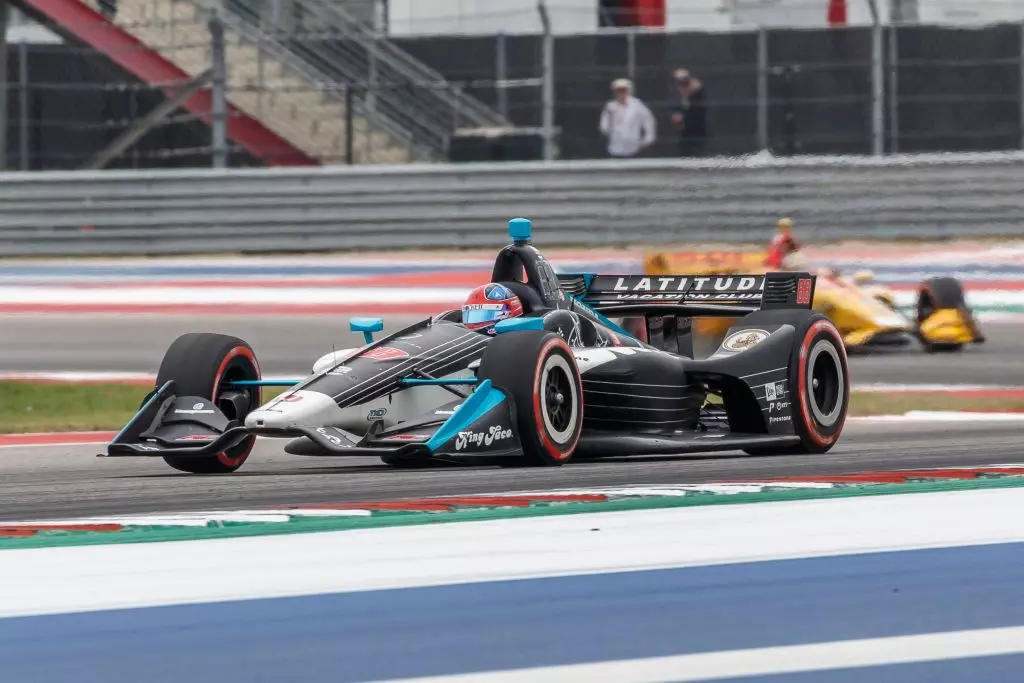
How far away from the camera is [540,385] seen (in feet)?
24.3

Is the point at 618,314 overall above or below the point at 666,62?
below

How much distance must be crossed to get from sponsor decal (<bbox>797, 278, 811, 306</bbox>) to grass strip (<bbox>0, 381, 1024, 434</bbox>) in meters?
2.44

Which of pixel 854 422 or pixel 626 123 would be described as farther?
pixel 626 123

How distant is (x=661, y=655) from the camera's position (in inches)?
159

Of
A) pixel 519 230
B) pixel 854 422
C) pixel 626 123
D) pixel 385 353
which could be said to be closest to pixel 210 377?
pixel 385 353

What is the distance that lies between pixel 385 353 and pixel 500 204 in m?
13.7

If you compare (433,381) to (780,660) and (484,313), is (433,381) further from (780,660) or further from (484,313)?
(780,660)

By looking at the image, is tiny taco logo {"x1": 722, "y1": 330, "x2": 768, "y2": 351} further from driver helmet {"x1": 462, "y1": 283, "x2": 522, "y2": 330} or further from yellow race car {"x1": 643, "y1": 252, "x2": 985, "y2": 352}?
yellow race car {"x1": 643, "y1": 252, "x2": 985, "y2": 352}

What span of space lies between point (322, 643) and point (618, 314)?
5.28m

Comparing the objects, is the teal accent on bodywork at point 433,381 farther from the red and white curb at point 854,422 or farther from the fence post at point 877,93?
the fence post at point 877,93

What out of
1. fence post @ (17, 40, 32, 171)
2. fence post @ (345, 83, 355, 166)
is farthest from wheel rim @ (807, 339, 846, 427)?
fence post @ (17, 40, 32, 171)

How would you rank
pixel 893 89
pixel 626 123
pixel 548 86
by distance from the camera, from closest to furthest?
pixel 548 86, pixel 893 89, pixel 626 123

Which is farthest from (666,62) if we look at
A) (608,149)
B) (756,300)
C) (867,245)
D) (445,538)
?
(445,538)

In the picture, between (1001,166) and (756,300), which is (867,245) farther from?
(756,300)
